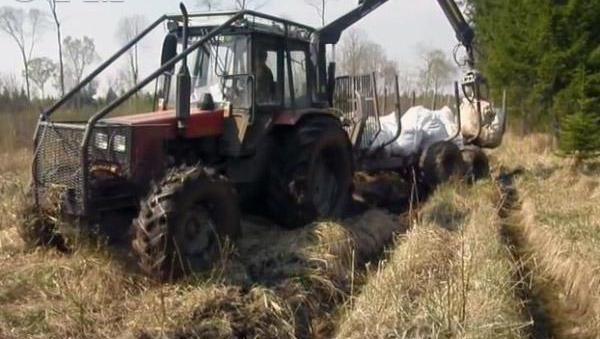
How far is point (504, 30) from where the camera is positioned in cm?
1419

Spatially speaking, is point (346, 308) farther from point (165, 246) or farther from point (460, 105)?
point (460, 105)

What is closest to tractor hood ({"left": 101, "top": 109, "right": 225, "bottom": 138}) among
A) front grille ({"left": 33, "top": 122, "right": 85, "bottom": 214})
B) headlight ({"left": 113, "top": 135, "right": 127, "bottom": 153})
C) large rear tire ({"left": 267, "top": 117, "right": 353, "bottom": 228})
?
headlight ({"left": 113, "top": 135, "right": 127, "bottom": 153})

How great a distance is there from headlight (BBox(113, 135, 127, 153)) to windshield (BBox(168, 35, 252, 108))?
1.34 metres

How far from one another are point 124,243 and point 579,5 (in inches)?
400

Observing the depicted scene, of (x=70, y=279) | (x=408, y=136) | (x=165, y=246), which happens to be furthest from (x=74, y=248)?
(x=408, y=136)

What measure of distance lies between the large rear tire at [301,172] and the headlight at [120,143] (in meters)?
2.02

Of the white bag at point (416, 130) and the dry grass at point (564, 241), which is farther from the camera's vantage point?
the white bag at point (416, 130)

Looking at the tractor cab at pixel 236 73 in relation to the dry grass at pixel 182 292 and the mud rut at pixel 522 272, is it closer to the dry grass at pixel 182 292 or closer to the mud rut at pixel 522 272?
the dry grass at pixel 182 292

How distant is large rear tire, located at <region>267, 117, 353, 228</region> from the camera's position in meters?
7.47

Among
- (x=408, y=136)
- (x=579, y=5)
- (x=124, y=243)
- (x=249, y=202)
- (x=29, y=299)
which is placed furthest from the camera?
(x=579, y=5)

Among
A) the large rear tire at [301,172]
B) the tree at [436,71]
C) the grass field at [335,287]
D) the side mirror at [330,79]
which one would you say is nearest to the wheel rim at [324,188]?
the large rear tire at [301,172]

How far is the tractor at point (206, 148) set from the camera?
5785 mm

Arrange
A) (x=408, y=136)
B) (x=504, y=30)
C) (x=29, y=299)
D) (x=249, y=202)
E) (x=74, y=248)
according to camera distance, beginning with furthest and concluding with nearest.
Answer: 1. (x=504, y=30)
2. (x=408, y=136)
3. (x=249, y=202)
4. (x=74, y=248)
5. (x=29, y=299)

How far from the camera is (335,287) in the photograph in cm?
590
